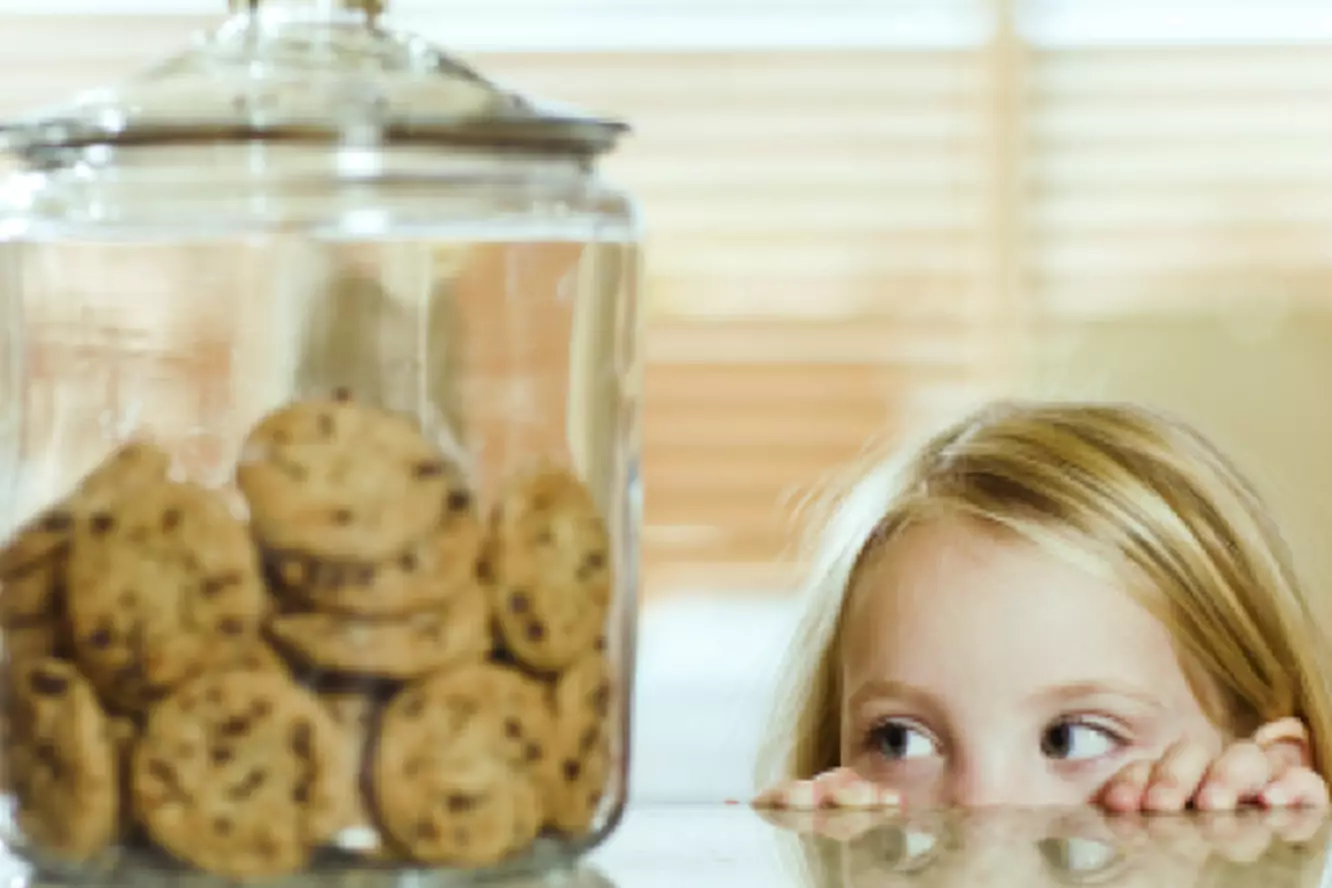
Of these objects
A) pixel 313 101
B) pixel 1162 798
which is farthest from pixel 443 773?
pixel 1162 798

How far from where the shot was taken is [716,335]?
3.28 m

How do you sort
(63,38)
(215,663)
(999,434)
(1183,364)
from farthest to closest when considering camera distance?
(63,38) → (1183,364) → (999,434) → (215,663)

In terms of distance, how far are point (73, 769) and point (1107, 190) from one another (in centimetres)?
295

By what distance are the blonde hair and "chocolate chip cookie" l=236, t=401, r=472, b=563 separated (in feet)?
1.88

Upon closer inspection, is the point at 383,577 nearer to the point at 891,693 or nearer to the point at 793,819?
the point at 793,819

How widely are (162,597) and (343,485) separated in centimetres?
5

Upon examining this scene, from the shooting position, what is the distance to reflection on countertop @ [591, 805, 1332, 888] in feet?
1.85

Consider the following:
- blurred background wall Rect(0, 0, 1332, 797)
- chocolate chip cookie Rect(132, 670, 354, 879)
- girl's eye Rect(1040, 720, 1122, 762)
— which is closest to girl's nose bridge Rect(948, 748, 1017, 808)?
girl's eye Rect(1040, 720, 1122, 762)

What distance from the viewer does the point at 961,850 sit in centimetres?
61

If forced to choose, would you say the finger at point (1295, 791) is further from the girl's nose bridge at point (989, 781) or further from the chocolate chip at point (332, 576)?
the chocolate chip at point (332, 576)

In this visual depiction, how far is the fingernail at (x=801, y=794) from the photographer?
2.84ft

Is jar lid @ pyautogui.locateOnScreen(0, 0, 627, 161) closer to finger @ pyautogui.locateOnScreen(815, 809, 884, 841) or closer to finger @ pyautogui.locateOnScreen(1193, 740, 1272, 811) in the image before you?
finger @ pyautogui.locateOnScreen(815, 809, 884, 841)

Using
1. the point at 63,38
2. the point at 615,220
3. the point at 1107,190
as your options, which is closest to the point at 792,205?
the point at 1107,190

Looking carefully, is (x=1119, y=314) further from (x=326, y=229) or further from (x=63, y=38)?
(x=326, y=229)
